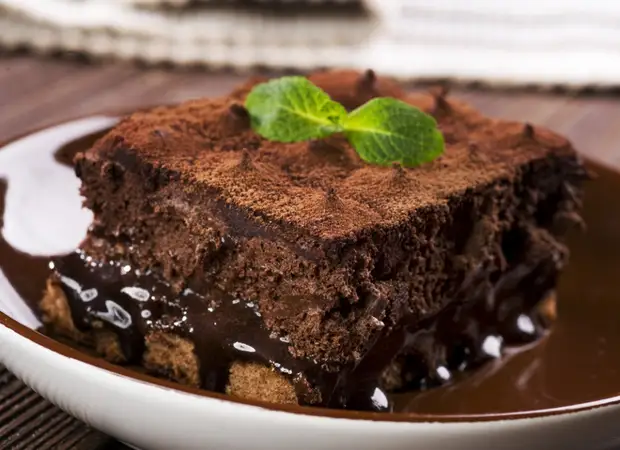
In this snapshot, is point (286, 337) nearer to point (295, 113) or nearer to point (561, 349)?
point (295, 113)

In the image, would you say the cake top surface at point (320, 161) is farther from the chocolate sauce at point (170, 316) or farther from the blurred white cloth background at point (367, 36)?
the blurred white cloth background at point (367, 36)

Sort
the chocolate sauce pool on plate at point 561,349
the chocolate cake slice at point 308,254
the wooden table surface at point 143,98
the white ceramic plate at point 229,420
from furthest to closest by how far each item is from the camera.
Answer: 1. the wooden table surface at point 143,98
2. the chocolate sauce pool on plate at point 561,349
3. the chocolate cake slice at point 308,254
4. the white ceramic plate at point 229,420

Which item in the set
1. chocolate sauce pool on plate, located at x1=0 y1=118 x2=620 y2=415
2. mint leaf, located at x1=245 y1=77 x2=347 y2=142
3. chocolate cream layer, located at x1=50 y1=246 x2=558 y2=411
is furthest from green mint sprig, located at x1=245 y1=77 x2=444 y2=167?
chocolate sauce pool on plate, located at x1=0 y1=118 x2=620 y2=415

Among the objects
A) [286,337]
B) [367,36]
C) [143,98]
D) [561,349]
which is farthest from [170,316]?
[367,36]

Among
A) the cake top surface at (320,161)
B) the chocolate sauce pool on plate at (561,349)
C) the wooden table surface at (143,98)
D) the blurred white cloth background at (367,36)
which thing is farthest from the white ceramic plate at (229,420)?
the blurred white cloth background at (367,36)

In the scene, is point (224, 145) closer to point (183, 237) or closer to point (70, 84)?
point (183, 237)
